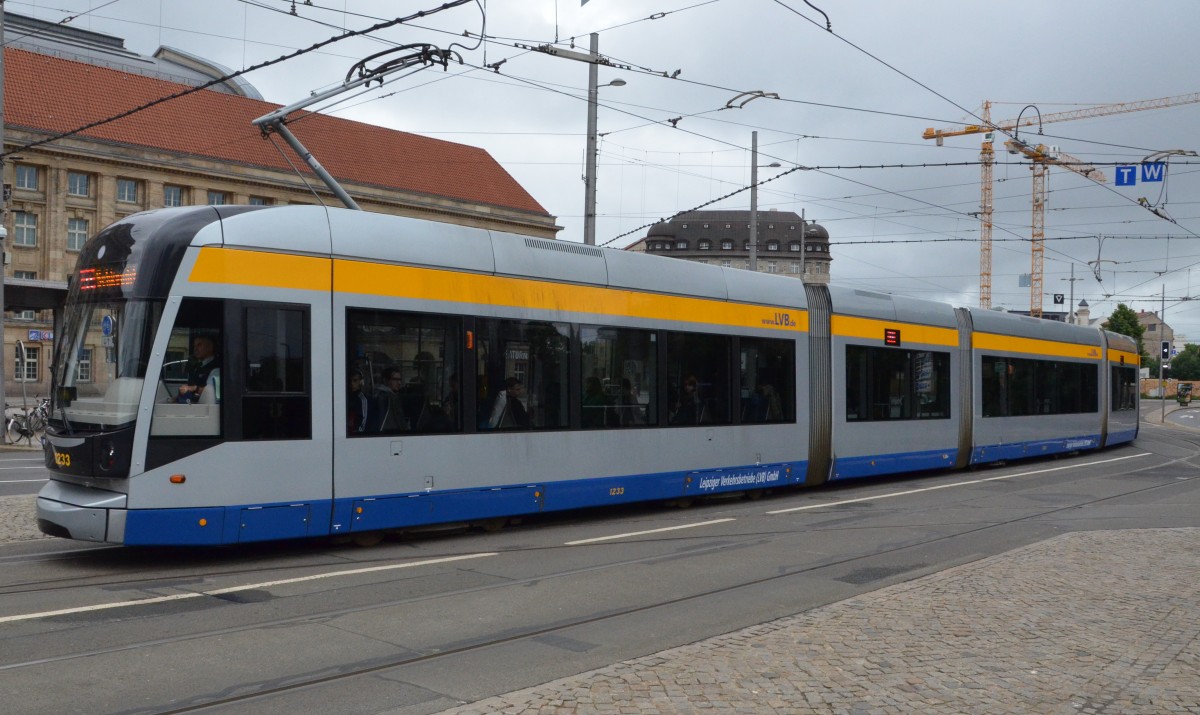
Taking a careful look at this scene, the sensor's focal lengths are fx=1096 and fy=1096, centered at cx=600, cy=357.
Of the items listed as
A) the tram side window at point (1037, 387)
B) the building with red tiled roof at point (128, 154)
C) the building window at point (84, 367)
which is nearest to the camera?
the building window at point (84, 367)

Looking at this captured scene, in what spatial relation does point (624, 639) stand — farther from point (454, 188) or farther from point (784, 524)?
point (454, 188)

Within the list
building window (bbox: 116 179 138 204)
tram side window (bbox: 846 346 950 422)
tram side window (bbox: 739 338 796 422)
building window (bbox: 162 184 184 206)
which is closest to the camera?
tram side window (bbox: 739 338 796 422)

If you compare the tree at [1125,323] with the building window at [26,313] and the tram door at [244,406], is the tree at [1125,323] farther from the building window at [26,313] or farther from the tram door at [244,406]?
the tram door at [244,406]

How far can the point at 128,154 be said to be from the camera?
2534 inches

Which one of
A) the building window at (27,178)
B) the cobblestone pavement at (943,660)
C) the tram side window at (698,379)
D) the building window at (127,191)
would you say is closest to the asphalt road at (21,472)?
the tram side window at (698,379)

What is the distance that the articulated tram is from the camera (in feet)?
30.7

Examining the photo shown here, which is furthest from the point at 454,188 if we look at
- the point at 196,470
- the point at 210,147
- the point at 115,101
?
the point at 196,470

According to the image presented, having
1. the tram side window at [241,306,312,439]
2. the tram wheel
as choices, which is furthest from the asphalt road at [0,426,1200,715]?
the tram side window at [241,306,312,439]

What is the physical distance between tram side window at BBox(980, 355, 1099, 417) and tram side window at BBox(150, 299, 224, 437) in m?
16.6

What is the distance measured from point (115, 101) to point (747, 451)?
5971 centimetres

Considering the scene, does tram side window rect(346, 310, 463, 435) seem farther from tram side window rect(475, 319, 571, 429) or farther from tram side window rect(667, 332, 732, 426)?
tram side window rect(667, 332, 732, 426)

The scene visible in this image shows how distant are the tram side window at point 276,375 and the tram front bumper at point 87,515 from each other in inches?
47.8

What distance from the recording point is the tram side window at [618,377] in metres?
12.9

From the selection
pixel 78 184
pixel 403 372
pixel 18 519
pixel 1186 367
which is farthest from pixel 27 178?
pixel 1186 367
